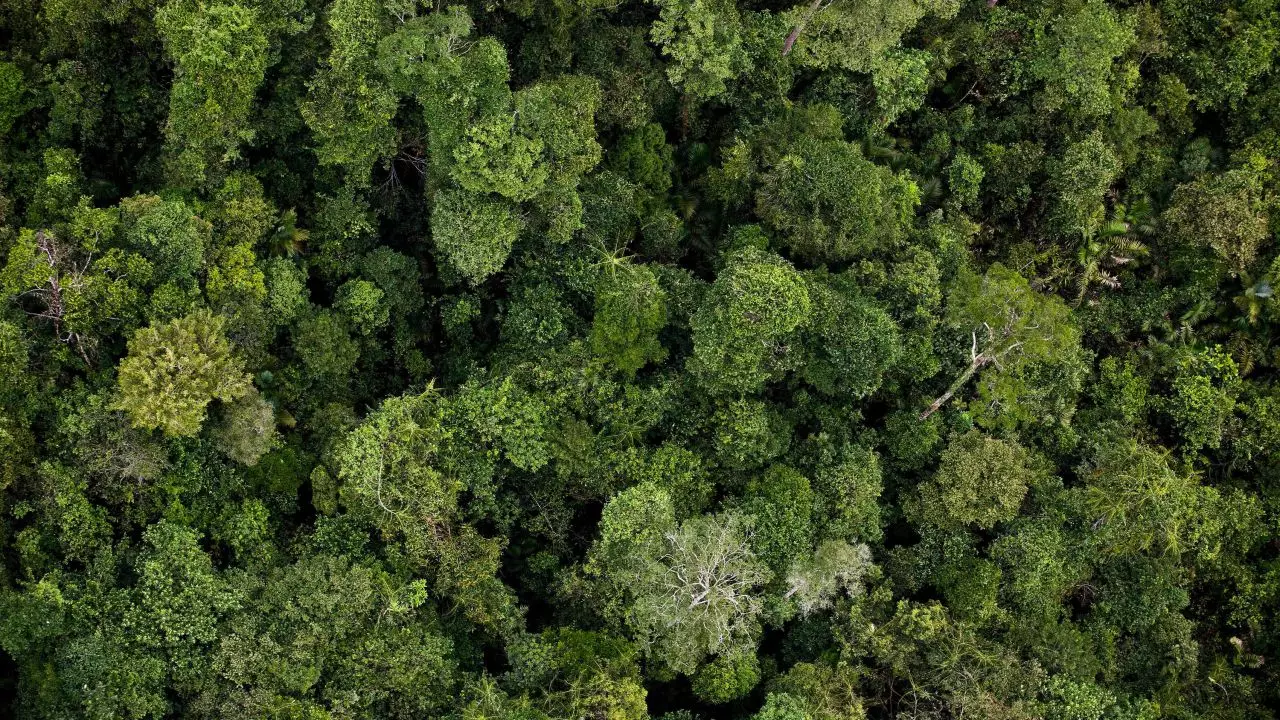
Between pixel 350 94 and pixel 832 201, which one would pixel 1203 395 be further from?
pixel 350 94

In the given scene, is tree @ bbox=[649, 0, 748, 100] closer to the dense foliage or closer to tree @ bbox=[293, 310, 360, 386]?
the dense foliage

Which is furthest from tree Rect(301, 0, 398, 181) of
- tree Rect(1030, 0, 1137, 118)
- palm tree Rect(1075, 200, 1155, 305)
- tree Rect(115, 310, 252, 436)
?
palm tree Rect(1075, 200, 1155, 305)

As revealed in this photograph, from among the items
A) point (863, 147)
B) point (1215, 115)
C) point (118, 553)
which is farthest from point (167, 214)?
point (1215, 115)

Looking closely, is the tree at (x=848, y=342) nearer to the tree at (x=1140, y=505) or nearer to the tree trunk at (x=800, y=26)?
the tree at (x=1140, y=505)

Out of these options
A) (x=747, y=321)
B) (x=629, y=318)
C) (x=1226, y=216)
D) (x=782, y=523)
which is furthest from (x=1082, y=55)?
(x=782, y=523)

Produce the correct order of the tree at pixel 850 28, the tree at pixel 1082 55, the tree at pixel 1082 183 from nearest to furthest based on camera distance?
the tree at pixel 850 28
the tree at pixel 1082 55
the tree at pixel 1082 183

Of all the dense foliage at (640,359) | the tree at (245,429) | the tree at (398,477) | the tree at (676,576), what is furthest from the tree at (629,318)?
the tree at (245,429)
